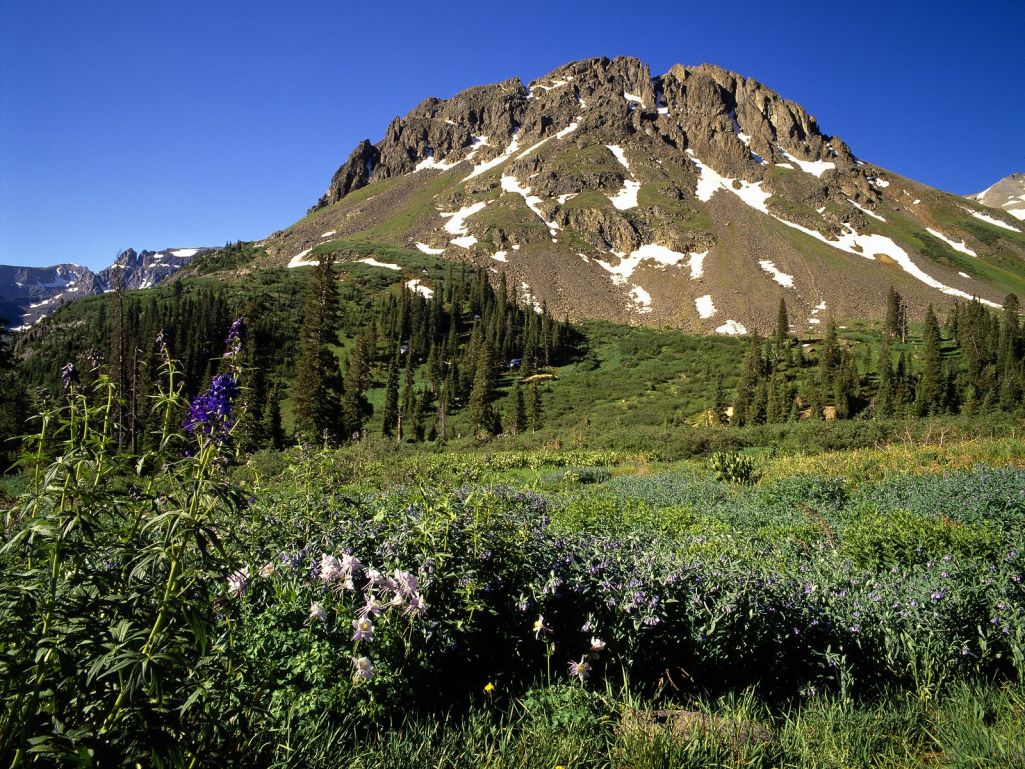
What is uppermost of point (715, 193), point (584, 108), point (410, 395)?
point (584, 108)

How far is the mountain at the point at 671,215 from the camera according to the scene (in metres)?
103

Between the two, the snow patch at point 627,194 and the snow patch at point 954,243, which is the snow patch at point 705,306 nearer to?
the snow patch at point 627,194

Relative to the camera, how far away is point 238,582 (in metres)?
2.85

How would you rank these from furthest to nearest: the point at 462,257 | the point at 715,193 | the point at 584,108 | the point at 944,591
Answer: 1. the point at 584,108
2. the point at 715,193
3. the point at 462,257
4. the point at 944,591

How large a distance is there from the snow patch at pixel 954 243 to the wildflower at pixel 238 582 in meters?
167

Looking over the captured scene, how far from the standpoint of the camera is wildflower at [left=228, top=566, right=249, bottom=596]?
2.86 meters

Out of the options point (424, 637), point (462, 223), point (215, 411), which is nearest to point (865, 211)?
point (462, 223)

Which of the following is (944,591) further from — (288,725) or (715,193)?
(715,193)

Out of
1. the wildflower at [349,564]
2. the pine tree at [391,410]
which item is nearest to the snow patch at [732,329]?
the pine tree at [391,410]

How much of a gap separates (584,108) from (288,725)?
696ft

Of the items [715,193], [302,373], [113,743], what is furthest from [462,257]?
[113,743]

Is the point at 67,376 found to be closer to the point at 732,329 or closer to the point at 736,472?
the point at 736,472

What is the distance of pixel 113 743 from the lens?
1889 millimetres

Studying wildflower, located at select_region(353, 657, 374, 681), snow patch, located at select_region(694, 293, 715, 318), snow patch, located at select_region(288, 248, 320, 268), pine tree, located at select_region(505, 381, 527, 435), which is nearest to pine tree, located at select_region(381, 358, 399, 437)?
pine tree, located at select_region(505, 381, 527, 435)
